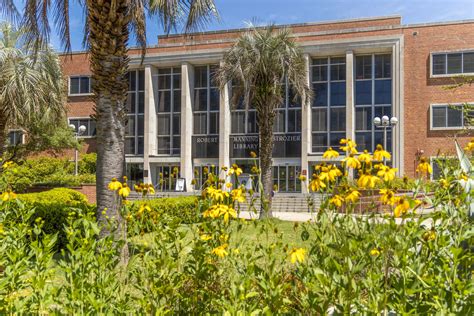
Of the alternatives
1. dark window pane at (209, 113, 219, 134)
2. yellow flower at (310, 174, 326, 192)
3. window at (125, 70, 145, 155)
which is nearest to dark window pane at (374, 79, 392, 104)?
dark window pane at (209, 113, 219, 134)

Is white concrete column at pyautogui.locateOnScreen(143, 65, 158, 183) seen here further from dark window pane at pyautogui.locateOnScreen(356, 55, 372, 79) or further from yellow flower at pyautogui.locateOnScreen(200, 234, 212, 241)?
yellow flower at pyautogui.locateOnScreen(200, 234, 212, 241)

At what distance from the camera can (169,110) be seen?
3916cm

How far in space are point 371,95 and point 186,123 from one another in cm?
1508

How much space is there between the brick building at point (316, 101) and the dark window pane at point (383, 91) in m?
0.08

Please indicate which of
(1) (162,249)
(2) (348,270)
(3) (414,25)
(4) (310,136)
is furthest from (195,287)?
(3) (414,25)

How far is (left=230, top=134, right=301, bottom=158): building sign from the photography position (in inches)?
1384

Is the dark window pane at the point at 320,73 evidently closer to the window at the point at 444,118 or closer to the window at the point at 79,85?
the window at the point at 444,118

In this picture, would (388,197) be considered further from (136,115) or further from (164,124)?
(136,115)

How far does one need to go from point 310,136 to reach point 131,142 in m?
15.9

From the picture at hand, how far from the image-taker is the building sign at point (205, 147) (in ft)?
122

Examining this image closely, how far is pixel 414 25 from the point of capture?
3294 centimetres

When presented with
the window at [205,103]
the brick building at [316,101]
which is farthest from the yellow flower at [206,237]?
the window at [205,103]

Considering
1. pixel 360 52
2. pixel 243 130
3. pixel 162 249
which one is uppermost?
pixel 360 52

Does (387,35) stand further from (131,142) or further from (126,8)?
(126,8)
